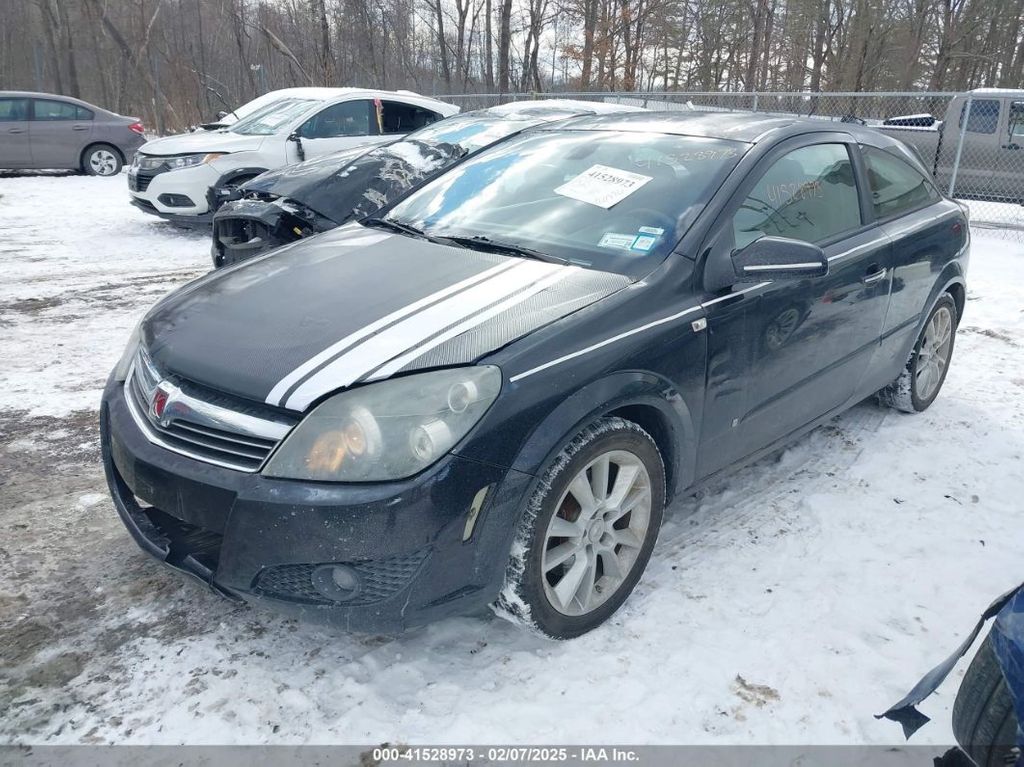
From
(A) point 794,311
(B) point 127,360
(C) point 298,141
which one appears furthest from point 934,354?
(C) point 298,141

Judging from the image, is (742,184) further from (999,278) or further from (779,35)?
(779,35)

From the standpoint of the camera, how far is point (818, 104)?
15.7 m

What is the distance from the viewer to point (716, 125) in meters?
3.44

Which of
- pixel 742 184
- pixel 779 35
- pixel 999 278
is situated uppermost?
pixel 779 35

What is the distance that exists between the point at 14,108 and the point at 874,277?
1509 centimetres

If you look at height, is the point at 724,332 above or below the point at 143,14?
below

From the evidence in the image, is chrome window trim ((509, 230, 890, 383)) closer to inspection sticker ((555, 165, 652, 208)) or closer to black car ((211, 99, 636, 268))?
inspection sticker ((555, 165, 652, 208))

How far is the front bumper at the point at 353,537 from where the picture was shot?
6.86 feet

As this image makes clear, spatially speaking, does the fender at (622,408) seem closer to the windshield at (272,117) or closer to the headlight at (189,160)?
the headlight at (189,160)

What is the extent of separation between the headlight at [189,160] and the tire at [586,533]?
789 centimetres

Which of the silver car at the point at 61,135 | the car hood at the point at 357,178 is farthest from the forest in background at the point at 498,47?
the car hood at the point at 357,178

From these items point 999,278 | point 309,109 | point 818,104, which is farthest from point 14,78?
point 999,278

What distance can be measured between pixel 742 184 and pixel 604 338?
102 cm

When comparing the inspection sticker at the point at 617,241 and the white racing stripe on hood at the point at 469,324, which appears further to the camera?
the inspection sticker at the point at 617,241
